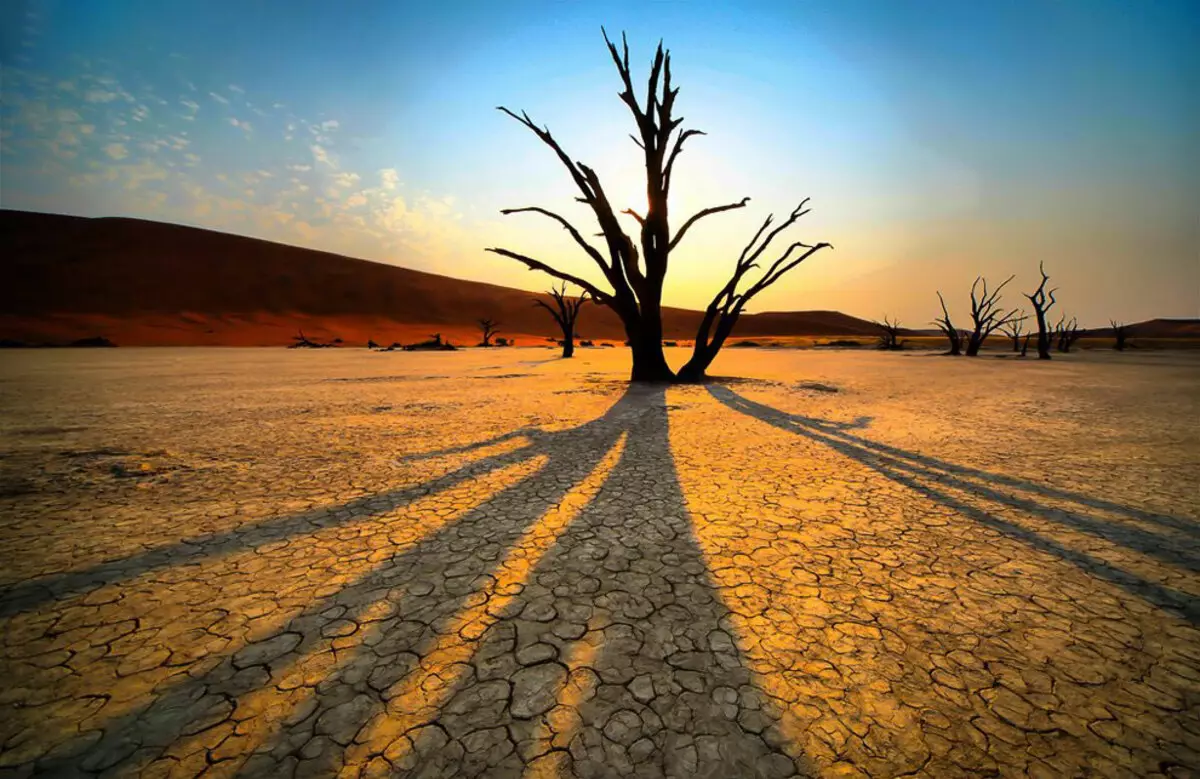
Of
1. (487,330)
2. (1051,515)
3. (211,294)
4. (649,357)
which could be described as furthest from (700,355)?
(211,294)

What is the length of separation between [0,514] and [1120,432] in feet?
37.3

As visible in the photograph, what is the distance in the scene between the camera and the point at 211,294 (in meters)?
42.4

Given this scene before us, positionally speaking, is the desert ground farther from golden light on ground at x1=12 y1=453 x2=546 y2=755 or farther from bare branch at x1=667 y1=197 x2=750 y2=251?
bare branch at x1=667 y1=197 x2=750 y2=251

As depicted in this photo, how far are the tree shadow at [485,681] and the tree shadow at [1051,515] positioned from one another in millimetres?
2149

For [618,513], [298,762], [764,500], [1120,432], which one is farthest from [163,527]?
[1120,432]

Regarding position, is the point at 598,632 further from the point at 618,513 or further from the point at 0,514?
the point at 0,514

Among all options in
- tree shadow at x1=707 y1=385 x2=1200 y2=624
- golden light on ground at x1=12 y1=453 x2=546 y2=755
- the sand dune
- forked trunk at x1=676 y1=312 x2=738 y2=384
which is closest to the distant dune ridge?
the sand dune

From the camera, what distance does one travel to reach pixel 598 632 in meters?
1.89

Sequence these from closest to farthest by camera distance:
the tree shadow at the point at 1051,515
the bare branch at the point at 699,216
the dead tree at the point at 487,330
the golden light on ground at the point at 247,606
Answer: the golden light on ground at the point at 247,606, the tree shadow at the point at 1051,515, the bare branch at the point at 699,216, the dead tree at the point at 487,330

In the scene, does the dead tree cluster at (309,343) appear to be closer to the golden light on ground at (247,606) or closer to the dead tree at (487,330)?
the dead tree at (487,330)

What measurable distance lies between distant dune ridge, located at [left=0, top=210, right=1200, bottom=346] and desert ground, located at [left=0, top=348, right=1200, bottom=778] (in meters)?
36.7

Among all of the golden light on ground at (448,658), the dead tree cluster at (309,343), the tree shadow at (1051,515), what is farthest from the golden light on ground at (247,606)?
the dead tree cluster at (309,343)

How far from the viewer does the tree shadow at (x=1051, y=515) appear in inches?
88.9

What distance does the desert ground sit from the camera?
1354mm
